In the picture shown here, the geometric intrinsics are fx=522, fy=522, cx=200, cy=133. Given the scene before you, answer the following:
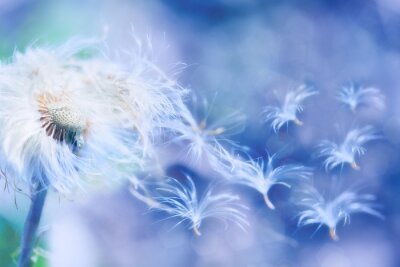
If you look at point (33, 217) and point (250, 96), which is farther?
point (250, 96)

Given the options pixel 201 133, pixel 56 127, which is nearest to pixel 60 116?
pixel 56 127

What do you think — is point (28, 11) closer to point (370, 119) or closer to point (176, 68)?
point (176, 68)

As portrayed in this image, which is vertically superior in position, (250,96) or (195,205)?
(250,96)

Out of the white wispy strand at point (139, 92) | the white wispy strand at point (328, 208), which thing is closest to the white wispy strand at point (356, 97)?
the white wispy strand at point (328, 208)

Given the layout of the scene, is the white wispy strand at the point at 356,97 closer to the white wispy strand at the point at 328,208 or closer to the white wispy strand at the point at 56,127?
the white wispy strand at the point at 328,208

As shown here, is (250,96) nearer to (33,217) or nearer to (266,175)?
(266,175)

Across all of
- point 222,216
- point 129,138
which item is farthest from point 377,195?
point 129,138

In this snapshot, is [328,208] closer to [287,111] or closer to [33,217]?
[287,111]
